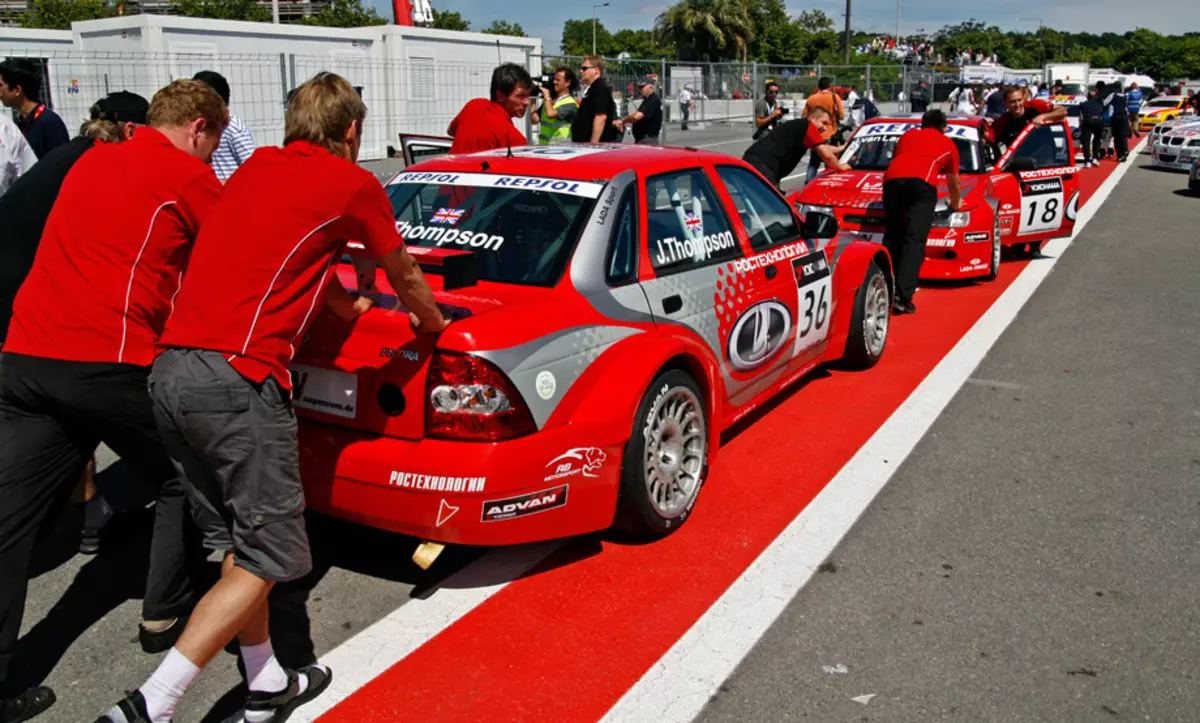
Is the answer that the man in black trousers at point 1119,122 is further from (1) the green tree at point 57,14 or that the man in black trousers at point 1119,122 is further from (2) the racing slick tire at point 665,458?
(1) the green tree at point 57,14

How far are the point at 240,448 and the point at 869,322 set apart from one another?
4805 mm

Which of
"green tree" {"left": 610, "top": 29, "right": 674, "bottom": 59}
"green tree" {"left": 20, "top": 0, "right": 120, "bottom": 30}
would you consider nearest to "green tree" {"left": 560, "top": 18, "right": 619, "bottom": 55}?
"green tree" {"left": 610, "top": 29, "right": 674, "bottom": 59}

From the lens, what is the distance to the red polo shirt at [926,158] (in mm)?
8297

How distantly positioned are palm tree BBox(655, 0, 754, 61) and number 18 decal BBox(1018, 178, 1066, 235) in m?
57.5

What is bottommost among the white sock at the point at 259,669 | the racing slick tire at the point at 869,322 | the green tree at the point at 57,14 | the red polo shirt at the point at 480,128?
the white sock at the point at 259,669

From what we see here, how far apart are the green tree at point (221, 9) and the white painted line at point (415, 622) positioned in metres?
56.1

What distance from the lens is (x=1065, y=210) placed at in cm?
1118

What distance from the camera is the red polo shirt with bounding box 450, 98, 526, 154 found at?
7.12 metres

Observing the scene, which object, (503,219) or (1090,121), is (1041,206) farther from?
(1090,121)

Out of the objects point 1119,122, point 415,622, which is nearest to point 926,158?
point 415,622

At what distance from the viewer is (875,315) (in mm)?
6871

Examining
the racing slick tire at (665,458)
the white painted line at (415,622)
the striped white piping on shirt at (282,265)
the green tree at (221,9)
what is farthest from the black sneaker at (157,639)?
the green tree at (221,9)

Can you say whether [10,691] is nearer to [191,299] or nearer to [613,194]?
[191,299]

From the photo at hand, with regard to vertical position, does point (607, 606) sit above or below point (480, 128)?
below
